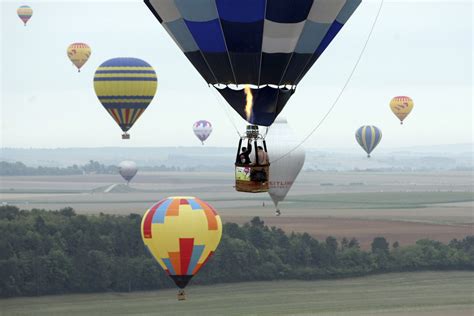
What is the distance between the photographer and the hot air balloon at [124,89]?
259ft

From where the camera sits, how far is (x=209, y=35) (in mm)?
38406

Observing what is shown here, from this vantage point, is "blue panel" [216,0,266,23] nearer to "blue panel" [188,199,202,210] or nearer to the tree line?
"blue panel" [188,199,202,210]

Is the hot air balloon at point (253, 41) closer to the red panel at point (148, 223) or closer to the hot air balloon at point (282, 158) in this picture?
the red panel at point (148, 223)

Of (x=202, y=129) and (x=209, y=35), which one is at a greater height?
(x=202, y=129)

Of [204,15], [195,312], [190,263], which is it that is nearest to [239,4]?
→ [204,15]

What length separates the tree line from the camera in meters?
85.1

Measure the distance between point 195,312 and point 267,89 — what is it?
35364 millimetres

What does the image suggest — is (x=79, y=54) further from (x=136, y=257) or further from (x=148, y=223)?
(x=148, y=223)

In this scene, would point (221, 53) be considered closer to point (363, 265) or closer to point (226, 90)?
point (226, 90)

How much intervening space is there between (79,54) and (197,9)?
77856 millimetres

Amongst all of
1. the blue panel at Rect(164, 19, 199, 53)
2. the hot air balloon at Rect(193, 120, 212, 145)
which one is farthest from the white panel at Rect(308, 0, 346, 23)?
the hot air balloon at Rect(193, 120, 212, 145)

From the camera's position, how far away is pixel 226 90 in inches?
1528

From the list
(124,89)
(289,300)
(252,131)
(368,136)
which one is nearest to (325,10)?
(252,131)

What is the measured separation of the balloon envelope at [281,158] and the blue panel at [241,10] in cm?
2715
